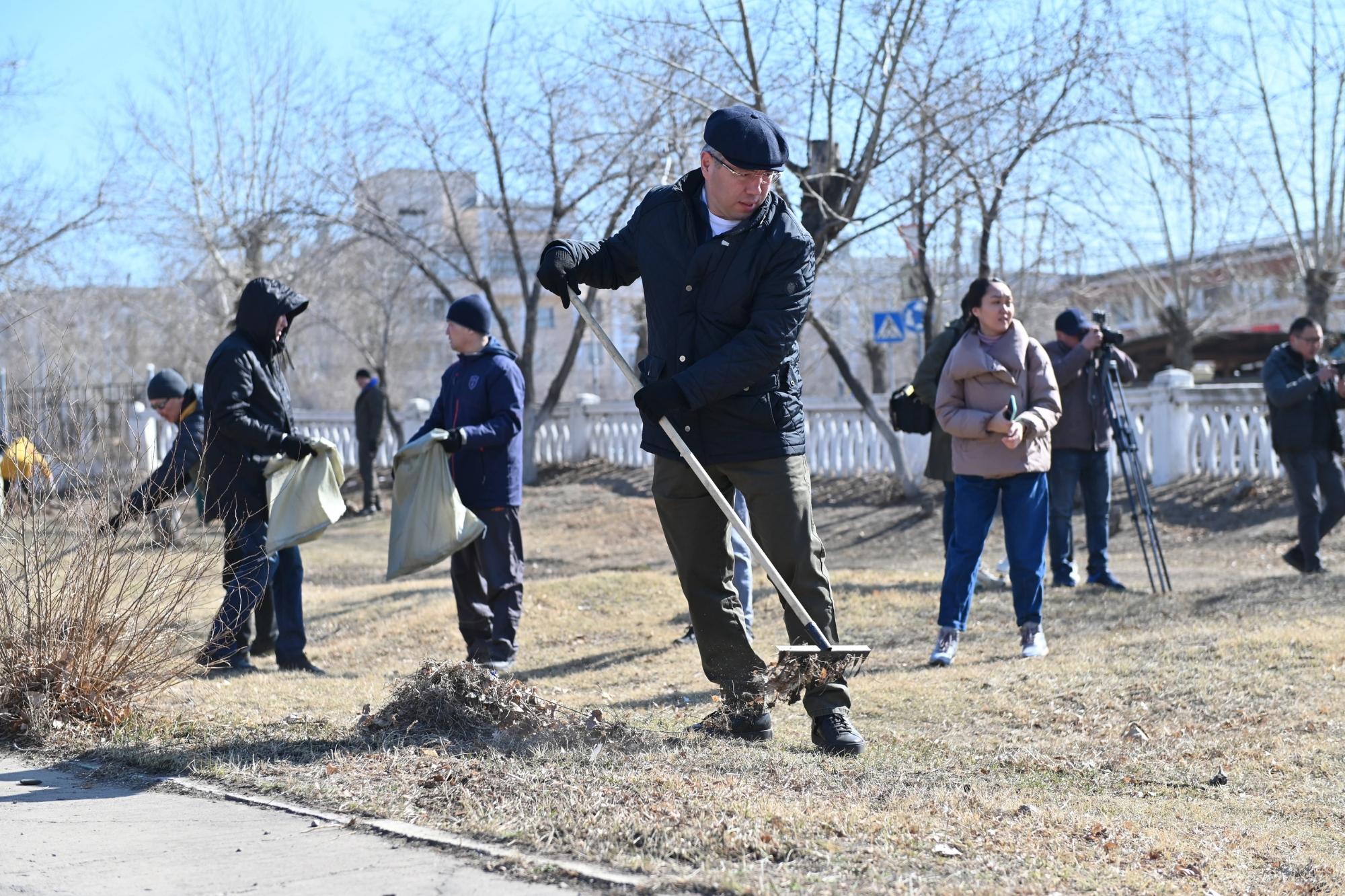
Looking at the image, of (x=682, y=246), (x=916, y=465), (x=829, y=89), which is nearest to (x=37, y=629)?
(x=682, y=246)

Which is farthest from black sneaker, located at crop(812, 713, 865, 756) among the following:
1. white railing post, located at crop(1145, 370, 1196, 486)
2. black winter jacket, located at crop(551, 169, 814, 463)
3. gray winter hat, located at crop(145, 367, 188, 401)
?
white railing post, located at crop(1145, 370, 1196, 486)

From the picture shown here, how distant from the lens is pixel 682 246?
4867 mm

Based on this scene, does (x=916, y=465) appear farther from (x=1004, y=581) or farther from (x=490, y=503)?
(x=490, y=503)

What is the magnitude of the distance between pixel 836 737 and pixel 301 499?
11.1 feet

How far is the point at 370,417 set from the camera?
19.3m

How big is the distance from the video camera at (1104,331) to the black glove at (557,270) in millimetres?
5677

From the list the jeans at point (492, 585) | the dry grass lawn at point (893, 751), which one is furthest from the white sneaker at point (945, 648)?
the jeans at point (492, 585)

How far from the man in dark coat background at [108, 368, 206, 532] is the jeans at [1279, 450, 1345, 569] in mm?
7398

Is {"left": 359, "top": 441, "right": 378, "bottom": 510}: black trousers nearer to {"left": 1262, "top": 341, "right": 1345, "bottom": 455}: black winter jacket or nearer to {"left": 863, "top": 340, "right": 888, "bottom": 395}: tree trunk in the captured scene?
{"left": 1262, "top": 341, "right": 1345, "bottom": 455}: black winter jacket

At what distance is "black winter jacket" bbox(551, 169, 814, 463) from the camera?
4684 millimetres

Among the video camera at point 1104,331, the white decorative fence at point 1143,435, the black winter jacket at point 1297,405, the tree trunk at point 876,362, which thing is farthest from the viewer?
the tree trunk at point 876,362

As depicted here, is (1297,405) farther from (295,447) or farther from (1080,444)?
(295,447)

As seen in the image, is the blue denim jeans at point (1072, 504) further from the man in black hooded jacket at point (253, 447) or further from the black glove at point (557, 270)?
the black glove at point (557, 270)

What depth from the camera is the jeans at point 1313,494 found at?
9906 mm
